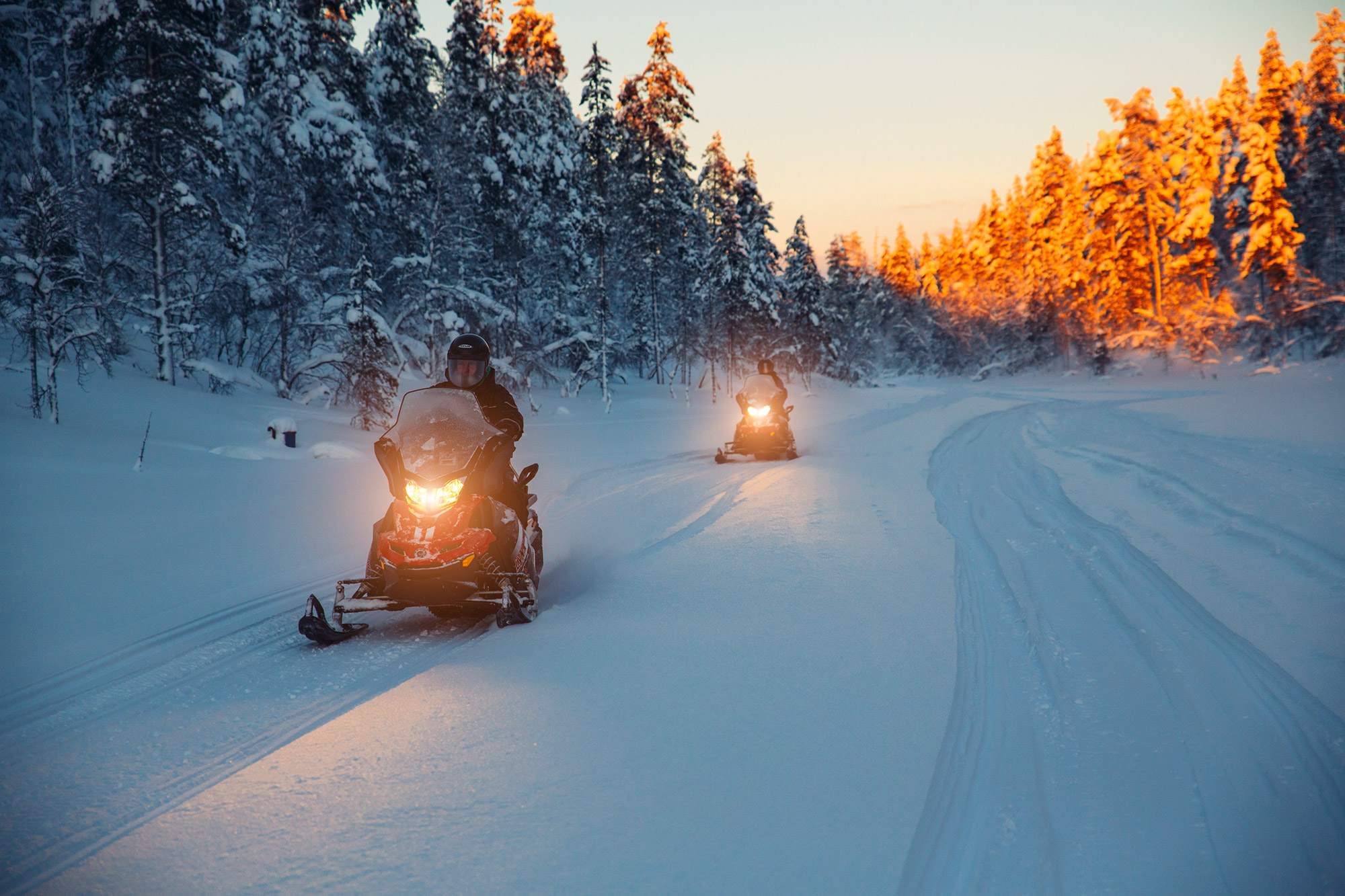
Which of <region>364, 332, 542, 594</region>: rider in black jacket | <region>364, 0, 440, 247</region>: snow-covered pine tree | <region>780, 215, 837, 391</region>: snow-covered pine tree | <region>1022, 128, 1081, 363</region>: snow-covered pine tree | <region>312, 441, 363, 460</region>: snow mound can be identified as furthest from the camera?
<region>1022, 128, 1081, 363</region>: snow-covered pine tree

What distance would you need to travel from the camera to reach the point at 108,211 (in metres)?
19.3

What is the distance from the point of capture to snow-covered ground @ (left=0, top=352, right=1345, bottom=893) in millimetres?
2414

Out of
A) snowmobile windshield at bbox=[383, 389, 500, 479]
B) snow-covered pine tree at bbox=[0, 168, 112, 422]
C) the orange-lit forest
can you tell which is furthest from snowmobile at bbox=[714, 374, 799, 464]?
the orange-lit forest

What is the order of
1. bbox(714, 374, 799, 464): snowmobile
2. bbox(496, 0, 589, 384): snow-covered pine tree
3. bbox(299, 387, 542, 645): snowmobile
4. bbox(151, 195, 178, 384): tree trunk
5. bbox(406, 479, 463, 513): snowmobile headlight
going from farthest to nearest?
bbox(496, 0, 589, 384): snow-covered pine tree < bbox(151, 195, 178, 384): tree trunk < bbox(714, 374, 799, 464): snowmobile < bbox(406, 479, 463, 513): snowmobile headlight < bbox(299, 387, 542, 645): snowmobile

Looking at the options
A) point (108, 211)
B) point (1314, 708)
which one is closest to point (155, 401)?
point (108, 211)

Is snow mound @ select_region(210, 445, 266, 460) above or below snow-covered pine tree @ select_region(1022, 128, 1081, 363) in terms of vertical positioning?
below

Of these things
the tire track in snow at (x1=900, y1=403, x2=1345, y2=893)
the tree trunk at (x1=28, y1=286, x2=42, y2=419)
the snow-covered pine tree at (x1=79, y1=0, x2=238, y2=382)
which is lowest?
the tire track in snow at (x1=900, y1=403, x2=1345, y2=893)

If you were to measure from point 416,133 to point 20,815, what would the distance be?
24.7 metres

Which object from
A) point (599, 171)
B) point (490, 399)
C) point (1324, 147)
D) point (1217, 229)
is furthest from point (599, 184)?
point (1324, 147)

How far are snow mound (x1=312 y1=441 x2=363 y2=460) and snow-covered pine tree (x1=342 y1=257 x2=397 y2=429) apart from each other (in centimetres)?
371

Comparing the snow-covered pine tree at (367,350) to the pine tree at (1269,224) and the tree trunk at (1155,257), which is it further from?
the tree trunk at (1155,257)

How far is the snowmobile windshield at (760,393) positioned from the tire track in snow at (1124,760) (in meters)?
8.52

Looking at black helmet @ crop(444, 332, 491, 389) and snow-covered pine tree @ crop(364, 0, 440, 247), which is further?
snow-covered pine tree @ crop(364, 0, 440, 247)

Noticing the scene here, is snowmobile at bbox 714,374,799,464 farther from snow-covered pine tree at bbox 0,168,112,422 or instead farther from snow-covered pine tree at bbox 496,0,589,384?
snow-covered pine tree at bbox 496,0,589,384
